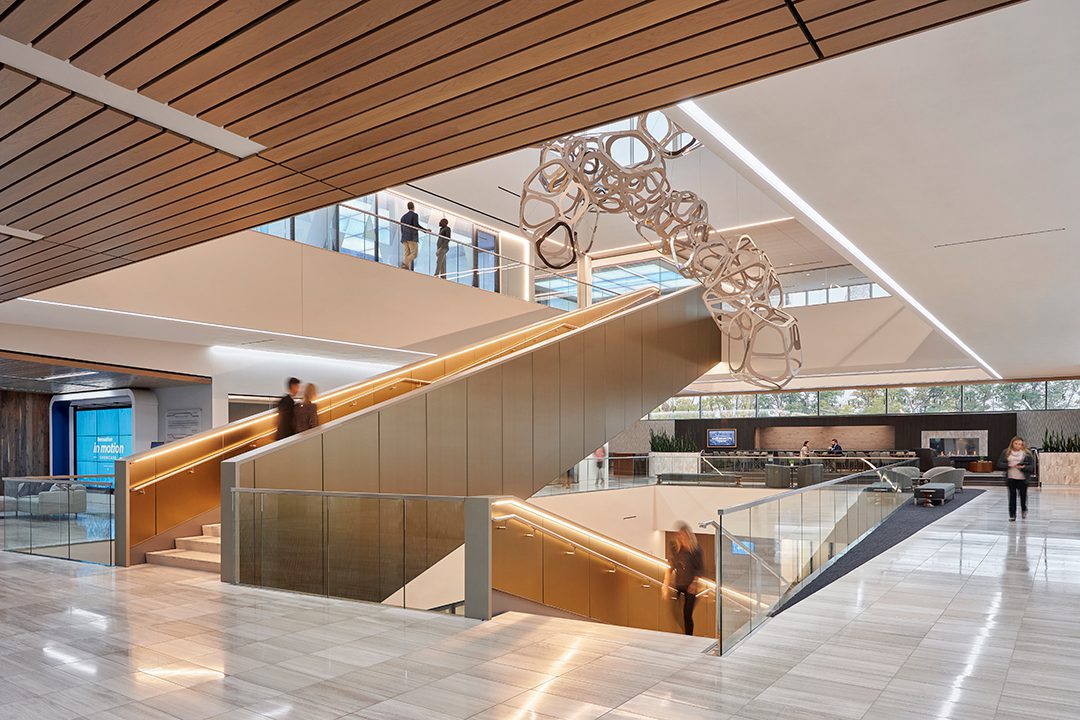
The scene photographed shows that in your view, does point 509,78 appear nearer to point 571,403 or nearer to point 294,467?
point 294,467

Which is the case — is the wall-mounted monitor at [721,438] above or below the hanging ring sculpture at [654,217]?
below

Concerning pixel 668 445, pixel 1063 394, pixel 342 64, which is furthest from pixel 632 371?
pixel 1063 394

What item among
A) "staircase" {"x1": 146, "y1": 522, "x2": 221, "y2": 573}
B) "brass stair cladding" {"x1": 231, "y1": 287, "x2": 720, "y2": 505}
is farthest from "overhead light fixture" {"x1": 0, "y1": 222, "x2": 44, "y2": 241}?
"staircase" {"x1": 146, "y1": 522, "x2": 221, "y2": 573}

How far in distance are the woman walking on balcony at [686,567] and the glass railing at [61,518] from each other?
637 centimetres

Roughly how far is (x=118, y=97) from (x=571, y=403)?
1076 cm

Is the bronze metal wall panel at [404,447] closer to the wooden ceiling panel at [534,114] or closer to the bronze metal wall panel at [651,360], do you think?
the wooden ceiling panel at [534,114]

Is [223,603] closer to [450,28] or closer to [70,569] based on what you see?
[70,569]

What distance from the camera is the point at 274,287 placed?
13.1m

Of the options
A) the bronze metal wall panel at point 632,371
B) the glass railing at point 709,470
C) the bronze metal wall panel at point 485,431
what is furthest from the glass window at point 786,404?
the bronze metal wall panel at point 485,431

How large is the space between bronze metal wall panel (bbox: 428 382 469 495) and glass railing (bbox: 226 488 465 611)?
135 inches

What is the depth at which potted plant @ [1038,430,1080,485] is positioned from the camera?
2125 cm

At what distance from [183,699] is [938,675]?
4.20 meters

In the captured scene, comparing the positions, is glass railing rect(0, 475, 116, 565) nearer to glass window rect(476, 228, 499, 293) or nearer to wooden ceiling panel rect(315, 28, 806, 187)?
wooden ceiling panel rect(315, 28, 806, 187)

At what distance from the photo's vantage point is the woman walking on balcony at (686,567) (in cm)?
892
